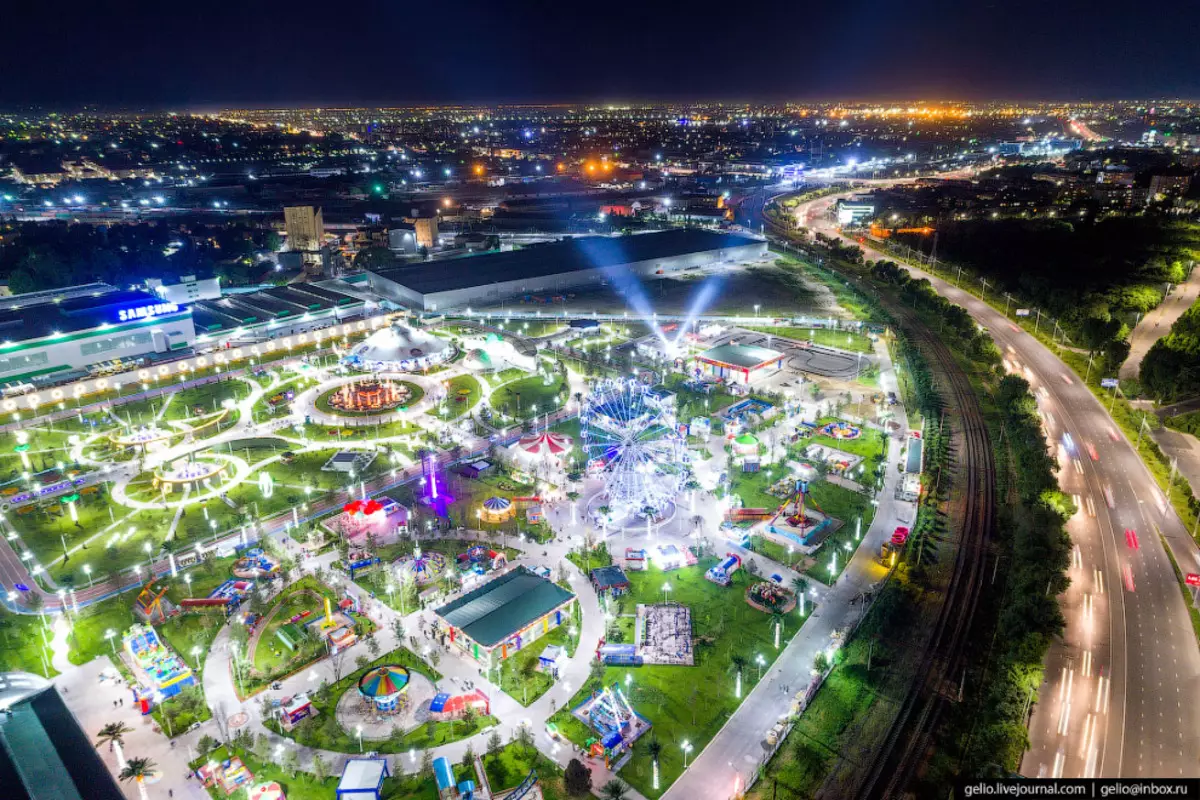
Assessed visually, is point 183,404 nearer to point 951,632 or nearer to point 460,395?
point 460,395

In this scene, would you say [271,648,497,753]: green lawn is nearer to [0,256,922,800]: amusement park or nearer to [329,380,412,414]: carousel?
[0,256,922,800]: amusement park

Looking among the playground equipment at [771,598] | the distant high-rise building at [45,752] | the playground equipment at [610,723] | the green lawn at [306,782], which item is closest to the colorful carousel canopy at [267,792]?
the green lawn at [306,782]

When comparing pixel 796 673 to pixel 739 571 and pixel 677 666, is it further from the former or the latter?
pixel 739 571

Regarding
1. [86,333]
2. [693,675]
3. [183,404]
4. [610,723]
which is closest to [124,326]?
[86,333]

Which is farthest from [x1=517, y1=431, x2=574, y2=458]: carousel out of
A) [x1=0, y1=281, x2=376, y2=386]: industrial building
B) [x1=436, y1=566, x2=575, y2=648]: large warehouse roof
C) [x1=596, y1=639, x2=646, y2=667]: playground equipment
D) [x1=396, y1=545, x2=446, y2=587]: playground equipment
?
[x1=0, y1=281, x2=376, y2=386]: industrial building

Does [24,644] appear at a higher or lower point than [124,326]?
lower

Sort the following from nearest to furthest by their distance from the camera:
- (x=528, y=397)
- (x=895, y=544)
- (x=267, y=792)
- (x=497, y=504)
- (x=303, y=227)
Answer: (x=267, y=792), (x=895, y=544), (x=497, y=504), (x=528, y=397), (x=303, y=227)

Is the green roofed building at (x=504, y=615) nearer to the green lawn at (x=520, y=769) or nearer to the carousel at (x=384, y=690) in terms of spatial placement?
the carousel at (x=384, y=690)
